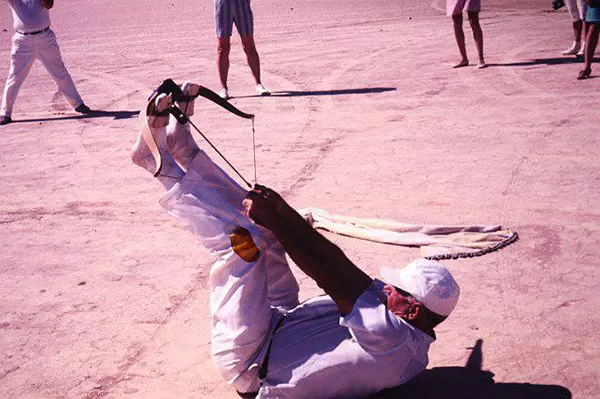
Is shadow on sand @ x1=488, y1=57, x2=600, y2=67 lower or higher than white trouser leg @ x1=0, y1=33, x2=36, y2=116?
lower

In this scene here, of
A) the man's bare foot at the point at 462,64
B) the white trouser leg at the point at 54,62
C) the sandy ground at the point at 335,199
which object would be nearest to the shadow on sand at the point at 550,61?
the sandy ground at the point at 335,199

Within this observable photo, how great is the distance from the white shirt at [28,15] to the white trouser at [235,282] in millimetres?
7036

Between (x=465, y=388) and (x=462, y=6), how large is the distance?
27.1ft

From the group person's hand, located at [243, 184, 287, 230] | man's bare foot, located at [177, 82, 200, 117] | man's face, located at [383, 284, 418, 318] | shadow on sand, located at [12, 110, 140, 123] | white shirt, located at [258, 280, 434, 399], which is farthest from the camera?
shadow on sand, located at [12, 110, 140, 123]

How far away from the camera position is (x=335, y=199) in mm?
6887

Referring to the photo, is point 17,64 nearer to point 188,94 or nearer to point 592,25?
point 188,94

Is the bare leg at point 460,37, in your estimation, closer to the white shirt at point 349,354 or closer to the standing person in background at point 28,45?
the standing person in background at point 28,45

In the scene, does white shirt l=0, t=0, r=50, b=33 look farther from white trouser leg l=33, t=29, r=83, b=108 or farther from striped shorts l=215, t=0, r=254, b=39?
striped shorts l=215, t=0, r=254, b=39

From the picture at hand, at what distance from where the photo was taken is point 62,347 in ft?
15.6

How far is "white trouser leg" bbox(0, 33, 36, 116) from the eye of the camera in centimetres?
1069

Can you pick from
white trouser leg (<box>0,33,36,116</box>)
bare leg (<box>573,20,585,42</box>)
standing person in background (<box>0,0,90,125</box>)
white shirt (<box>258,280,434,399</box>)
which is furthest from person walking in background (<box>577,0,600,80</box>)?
white shirt (<box>258,280,434,399</box>)

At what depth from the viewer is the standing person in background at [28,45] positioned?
10.6m

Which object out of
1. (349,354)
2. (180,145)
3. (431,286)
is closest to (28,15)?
(180,145)

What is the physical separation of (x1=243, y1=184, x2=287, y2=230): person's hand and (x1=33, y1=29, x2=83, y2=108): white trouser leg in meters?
7.53
